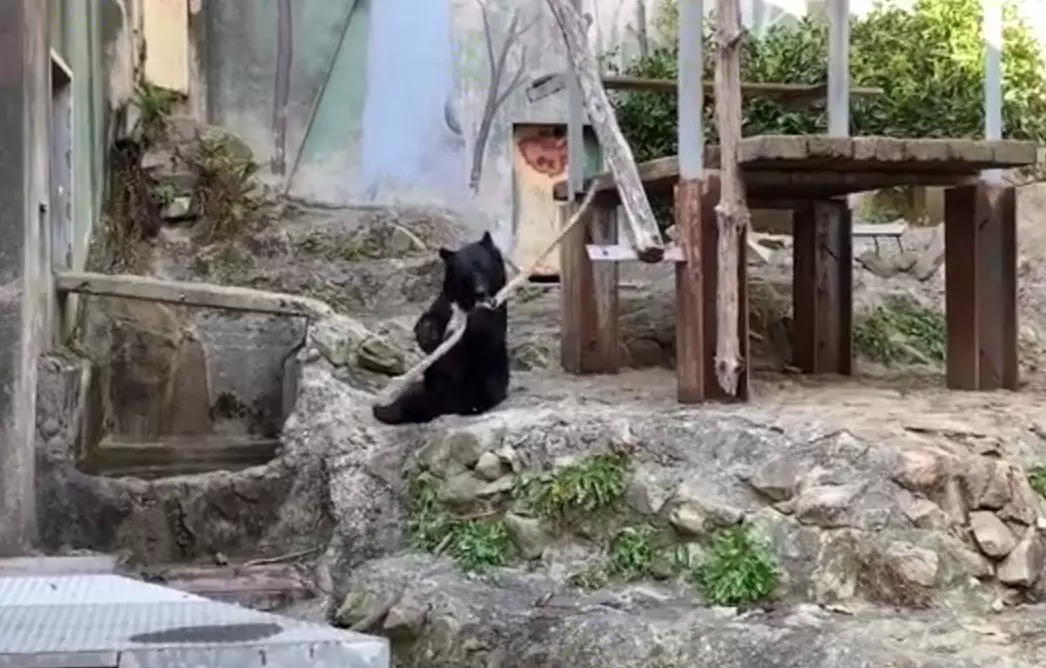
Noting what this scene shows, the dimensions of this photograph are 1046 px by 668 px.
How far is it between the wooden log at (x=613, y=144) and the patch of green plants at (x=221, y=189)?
5.35 metres

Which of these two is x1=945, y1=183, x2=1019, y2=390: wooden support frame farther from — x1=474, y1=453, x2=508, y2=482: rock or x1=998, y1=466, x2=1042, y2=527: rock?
x1=474, y1=453, x2=508, y2=482: rock

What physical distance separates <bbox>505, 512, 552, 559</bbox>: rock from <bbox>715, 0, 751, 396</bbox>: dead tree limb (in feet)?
4.00

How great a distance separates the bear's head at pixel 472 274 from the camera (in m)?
7.18

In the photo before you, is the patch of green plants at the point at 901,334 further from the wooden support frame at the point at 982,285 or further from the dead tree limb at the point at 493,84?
the dead tree limb at the point at 493,84

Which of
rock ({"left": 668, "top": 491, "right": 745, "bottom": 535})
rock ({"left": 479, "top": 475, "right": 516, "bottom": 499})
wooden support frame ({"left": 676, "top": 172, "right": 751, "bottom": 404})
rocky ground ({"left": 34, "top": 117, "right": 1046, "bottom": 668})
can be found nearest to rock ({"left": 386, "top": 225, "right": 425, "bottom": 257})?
rocky ground ({"left": 34, "top": 117, "right": 1046, "bottom": 668})

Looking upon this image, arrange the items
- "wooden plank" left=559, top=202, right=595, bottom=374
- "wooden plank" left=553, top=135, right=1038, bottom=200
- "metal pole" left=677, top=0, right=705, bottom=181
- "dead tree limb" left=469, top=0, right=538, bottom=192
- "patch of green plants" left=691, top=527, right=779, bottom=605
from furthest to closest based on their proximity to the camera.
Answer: "dead tree limb" left=469, top=0, right=538, bottom=192 → "wooden plank" left=559, top=202, right=595, bottom=374 → "metal pole" left=677, top=0, right=705, bottom=181 → "wooden plank" left=553, top=135, right=1038, bottom=200 → "patch of green plants" left=691, top=527, right=779, bottom=605

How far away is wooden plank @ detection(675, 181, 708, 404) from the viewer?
250 inches

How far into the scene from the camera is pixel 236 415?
9.23 meters

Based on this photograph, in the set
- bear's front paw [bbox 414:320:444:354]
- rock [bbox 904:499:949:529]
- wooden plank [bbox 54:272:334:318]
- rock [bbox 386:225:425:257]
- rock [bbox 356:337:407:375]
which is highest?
rock [bbox 386:225:425:257]

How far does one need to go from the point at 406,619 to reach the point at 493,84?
8.31 meters

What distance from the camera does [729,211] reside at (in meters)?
6.24

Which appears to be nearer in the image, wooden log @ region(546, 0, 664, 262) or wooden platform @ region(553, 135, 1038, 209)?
wooden log @ region(546, 0, 664, 262)

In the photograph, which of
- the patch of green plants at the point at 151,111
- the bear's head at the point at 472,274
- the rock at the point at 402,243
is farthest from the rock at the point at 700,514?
the patch of green plants at the point at 151,111

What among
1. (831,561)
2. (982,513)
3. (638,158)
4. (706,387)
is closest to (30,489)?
(706,387)
